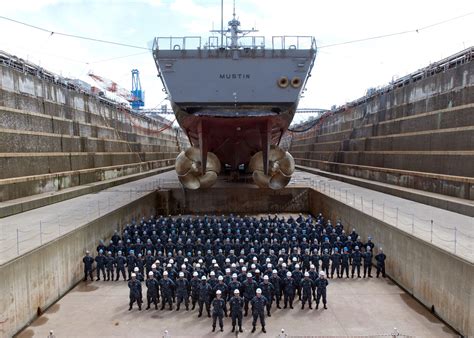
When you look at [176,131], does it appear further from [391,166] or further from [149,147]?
[391,166]

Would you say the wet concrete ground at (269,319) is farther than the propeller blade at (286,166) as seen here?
No

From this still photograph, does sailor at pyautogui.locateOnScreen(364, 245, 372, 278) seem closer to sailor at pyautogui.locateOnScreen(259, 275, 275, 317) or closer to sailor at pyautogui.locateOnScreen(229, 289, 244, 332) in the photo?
sailor at pyautogui.locateOnScreen(259, 275, 275, 317)

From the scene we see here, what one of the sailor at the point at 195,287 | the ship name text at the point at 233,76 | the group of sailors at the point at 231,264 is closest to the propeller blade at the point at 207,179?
the group of sailors at the point at 231,264

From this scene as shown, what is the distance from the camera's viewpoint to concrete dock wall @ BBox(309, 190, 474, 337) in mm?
7387

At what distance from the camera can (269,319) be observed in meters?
8.76

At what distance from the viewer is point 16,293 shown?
25.4 feet

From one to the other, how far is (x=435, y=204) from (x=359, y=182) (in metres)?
9.37

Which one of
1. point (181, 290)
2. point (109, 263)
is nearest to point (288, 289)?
point (181, 290)

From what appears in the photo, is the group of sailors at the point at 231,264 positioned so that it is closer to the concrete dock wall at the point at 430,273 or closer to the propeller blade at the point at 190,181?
the concrete dock wall at the point at 430,273

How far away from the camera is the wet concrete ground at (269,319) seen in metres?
8.00

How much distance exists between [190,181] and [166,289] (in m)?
11.6

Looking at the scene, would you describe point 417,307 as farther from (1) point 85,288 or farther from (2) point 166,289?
(1) point 85,288

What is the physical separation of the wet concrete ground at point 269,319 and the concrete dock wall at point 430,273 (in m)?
0.33

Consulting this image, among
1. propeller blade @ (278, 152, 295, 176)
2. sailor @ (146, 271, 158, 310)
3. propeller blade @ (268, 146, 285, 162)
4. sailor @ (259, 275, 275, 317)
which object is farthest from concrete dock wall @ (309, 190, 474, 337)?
propeller blade @ (268, 146, 285, 162)
